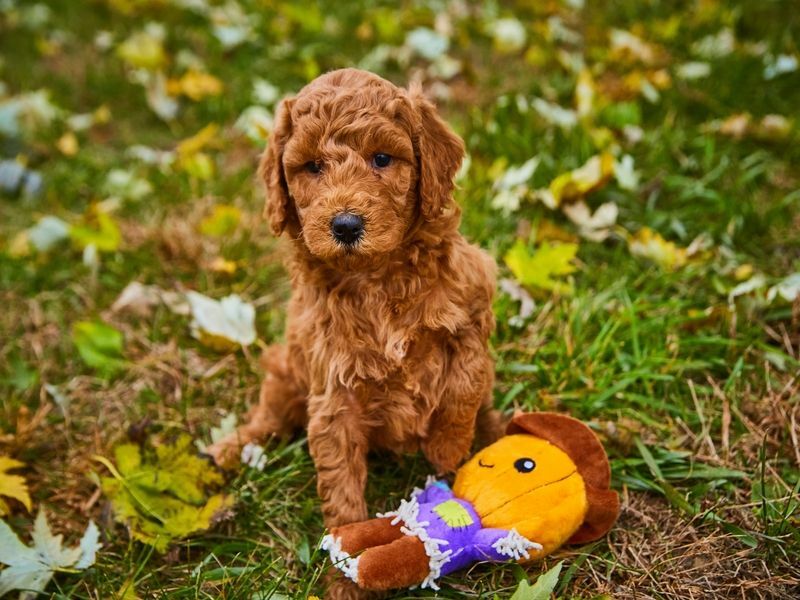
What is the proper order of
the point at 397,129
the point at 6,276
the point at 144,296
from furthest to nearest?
the point at 6,276
the point at 144,296
the point at 397,129

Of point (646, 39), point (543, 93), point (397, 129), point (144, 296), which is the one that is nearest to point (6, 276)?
point (144, 296)

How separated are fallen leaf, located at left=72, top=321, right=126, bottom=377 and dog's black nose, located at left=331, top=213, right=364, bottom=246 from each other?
5.79ft

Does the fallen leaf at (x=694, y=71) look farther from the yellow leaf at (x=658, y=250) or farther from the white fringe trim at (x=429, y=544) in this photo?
the white fringe trim at (x=429, y=544)

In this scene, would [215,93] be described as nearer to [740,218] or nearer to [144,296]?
[144,296]

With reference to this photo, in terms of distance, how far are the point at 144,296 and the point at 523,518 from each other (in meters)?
2.25

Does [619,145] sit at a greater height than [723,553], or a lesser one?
greater

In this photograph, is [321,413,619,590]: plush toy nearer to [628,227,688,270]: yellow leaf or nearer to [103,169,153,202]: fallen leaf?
[628,227,688,270]: yellow leaf

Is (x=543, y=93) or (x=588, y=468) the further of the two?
(x=543, y=93)

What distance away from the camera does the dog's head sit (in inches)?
74.9

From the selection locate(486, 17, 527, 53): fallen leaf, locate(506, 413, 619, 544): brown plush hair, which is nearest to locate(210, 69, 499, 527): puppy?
locate(506, 413, 619, 544): brown plush hair

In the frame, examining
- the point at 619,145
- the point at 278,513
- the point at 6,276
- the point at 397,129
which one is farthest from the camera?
the point at 619,145

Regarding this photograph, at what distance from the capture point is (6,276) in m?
3.72

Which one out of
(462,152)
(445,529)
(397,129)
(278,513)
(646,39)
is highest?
(397,129)

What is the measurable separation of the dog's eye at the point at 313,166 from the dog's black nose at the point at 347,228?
0.78 feet
